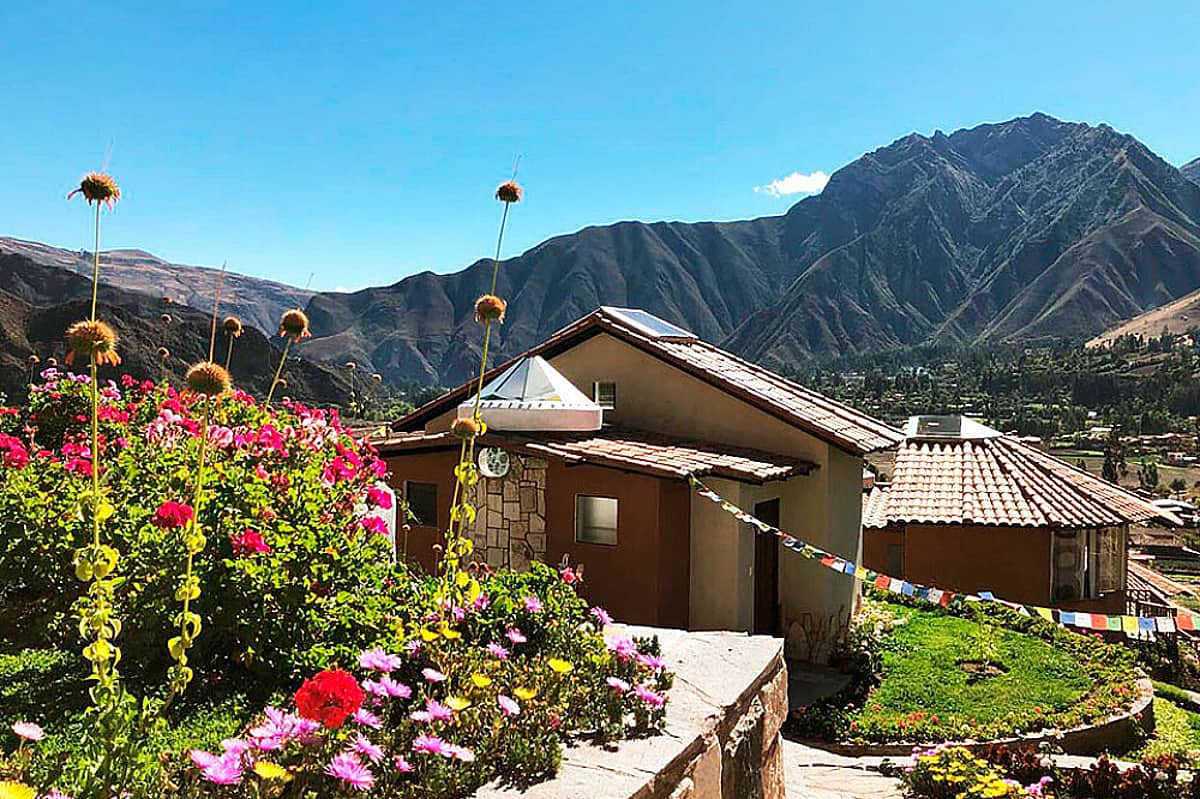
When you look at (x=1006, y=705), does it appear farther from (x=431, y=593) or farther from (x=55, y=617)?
(x=55, y=617)

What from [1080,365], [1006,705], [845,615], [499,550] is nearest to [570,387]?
[499,550]

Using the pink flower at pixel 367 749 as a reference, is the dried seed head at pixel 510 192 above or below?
above

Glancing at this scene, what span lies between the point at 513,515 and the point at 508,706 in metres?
8.70

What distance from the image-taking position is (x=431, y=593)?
4.16m

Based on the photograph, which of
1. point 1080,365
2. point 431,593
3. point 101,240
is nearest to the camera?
point 101,240

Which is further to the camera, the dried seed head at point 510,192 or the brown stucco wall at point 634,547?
the brown stucco wall at point 634,547

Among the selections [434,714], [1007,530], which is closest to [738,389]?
[1007,530]

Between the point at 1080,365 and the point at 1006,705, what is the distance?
12580cm

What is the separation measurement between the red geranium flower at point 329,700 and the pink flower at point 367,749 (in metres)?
0.21

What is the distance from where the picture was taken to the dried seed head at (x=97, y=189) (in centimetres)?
238

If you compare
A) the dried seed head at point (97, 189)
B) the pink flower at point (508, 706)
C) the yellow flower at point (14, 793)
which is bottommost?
the pink flower at point (508, 706)

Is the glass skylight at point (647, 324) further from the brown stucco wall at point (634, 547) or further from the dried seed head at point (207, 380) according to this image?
the dried seed head at point (207, 380)

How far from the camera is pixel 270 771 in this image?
2406 mm

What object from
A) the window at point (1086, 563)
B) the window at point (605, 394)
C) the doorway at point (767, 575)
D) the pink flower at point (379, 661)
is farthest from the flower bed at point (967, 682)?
the pink flower at point (379, 661)
